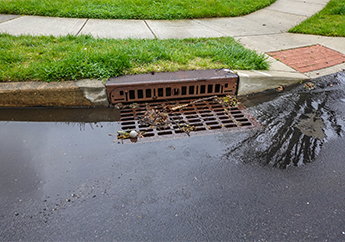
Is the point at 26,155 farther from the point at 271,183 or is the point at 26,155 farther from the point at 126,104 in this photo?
the point at 271,183

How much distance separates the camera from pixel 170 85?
385cm

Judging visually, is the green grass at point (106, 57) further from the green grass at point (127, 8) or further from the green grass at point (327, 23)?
the green grass at point (327, 23)

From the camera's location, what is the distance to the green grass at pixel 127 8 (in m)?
6.41

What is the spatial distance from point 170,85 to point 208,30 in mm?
2811

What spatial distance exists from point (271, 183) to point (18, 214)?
2305 mm

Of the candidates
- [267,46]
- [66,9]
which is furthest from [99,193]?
[66,9]

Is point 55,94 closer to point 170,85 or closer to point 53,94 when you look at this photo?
point 53,94

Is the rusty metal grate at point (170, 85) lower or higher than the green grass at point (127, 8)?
lower

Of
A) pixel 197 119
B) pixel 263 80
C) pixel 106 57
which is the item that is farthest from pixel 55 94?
pixel 263 80

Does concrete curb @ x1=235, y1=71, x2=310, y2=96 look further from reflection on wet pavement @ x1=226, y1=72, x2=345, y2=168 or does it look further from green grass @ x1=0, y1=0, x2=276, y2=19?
green grass @ x1=0, y1=0, x2=276, y2=19

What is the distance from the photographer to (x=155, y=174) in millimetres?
2701

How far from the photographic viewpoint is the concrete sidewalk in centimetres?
488

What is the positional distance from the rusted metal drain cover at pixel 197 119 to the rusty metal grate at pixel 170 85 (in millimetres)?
154

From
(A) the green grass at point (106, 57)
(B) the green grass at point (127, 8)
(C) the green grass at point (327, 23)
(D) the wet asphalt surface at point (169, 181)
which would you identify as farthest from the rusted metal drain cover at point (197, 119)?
(C) the green grass at point (327, 23)
